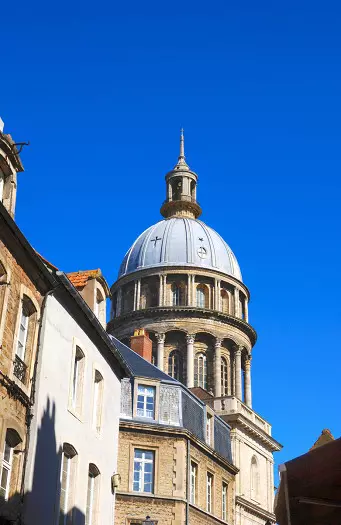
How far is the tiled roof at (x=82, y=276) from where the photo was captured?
21823 mm

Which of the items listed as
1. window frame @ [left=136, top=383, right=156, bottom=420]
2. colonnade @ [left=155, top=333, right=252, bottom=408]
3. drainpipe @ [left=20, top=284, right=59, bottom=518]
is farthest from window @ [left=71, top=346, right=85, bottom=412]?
colonnade @ [left=155, top=333, right=252, bottom=408]

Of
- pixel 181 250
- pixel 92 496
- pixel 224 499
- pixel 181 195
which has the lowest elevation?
pixel 92 496

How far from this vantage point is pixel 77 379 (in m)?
19.2

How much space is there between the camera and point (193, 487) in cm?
2984

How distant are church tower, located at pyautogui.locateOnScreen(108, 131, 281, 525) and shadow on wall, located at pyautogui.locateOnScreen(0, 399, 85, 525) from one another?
3716 cm

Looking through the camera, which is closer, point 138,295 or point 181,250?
point 138,295

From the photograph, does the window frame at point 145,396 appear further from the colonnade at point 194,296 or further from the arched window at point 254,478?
the colonnade at point 194,296

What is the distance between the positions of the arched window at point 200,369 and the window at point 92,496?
1531 inches

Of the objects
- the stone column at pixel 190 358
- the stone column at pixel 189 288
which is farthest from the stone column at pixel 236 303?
the stone column at pixel 190 358

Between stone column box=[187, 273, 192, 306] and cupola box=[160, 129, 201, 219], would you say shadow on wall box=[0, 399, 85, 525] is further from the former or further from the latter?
cupola box=[160, 129, 201, 219]

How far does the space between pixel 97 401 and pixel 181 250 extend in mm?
43104

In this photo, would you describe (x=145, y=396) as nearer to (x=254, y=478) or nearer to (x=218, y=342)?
(x=254, y=478)

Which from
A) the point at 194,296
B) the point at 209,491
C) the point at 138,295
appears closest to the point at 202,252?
the point at 194,296

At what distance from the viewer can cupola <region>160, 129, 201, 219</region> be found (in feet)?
228
